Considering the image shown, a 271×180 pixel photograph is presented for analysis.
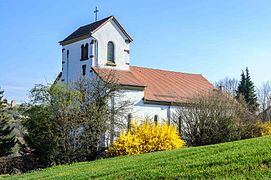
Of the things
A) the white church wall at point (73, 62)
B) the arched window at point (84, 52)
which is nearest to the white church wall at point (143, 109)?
the white church wall at point (73, 62)

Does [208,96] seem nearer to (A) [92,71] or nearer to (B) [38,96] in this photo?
(A) [92,71]

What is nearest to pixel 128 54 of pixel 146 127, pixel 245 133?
pixel 146 127

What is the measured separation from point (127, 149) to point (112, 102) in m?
4.50

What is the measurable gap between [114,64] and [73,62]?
142 inches

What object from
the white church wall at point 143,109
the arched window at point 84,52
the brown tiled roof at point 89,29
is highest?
the brown tiled roof at point 89,29

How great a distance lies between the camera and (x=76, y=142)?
82.6 ft

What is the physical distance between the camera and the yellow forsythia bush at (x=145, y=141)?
24.4 metres

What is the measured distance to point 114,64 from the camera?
32.0 meters

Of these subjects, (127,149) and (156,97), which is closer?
(127,149)

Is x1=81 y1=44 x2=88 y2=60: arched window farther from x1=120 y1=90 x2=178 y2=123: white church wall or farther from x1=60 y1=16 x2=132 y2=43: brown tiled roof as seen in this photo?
x1=120 y1=90 x2=178 y2=123: white church wall

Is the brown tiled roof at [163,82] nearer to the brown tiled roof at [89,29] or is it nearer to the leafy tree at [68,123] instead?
the brown tiled roof at [89,29]

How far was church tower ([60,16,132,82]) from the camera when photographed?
31.2 m

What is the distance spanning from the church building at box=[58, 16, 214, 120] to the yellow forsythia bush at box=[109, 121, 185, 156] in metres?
5.49

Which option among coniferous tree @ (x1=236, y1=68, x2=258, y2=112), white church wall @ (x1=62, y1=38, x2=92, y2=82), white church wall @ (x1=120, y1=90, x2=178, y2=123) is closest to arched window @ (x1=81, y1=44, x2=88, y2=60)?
white church wall @ (x1=62, y1=38, x2=92, y2=82)
